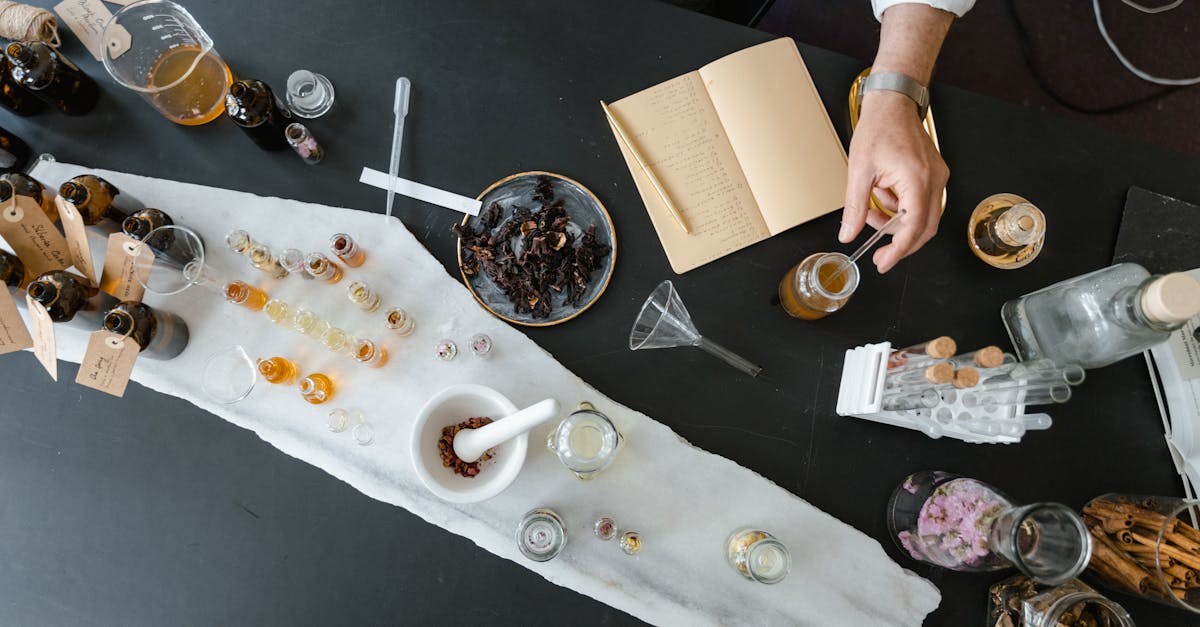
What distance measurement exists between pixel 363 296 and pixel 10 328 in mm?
555

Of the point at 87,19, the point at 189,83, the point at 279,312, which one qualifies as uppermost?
the point at 87,19

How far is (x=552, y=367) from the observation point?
3.48 ft

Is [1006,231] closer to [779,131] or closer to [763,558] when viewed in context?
[779,131]

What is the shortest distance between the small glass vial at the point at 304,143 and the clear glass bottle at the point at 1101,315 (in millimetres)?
1303

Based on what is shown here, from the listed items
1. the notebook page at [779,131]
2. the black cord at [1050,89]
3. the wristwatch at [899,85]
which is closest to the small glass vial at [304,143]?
the notebook page at [779,131]

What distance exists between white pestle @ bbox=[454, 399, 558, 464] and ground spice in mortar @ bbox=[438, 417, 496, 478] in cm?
1

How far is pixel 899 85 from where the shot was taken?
1.04 m

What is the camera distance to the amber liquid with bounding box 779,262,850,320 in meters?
1.00

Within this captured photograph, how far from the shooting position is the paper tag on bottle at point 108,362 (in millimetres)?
972

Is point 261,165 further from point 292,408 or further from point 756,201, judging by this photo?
point 756,201

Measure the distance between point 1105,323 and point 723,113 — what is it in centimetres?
71

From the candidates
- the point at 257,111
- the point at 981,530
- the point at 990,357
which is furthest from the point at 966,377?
the point at 257,111

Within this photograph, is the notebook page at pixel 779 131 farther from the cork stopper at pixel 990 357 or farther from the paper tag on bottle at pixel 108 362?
the paper tag on bottle at pixel 108 362

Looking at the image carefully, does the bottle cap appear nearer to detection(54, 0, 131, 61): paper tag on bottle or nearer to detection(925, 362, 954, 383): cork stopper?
detection(925, 362, 954, 383): cork stopper
